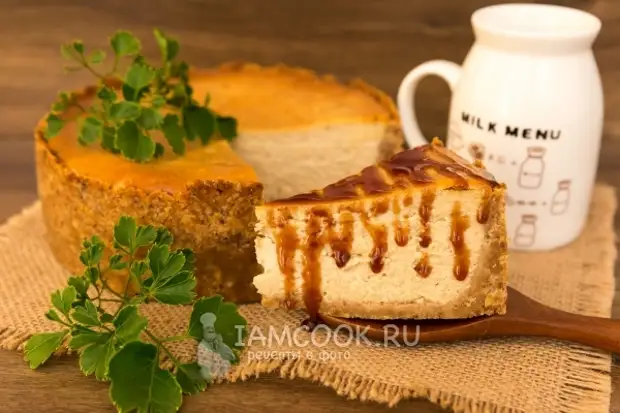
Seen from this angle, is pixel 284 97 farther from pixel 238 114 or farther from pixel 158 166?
pixel 158 166

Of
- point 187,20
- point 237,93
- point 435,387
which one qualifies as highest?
point 187,20

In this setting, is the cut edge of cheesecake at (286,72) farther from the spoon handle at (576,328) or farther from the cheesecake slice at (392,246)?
the spoon handle at (576,328)

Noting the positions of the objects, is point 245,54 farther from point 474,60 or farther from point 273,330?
point 273,330

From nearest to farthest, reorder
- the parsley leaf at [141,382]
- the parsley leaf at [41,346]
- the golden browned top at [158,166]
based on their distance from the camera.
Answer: the parsley leaf at [141,382]
the parsley leaf at [41,346]
the golden browned top at [158,166]

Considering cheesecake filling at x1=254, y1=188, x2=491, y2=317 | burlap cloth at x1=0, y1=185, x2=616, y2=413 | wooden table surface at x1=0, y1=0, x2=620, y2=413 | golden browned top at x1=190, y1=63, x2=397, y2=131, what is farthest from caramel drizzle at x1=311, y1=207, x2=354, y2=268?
wooden table surface at x1=0, y1=0, x2=620, y2=413

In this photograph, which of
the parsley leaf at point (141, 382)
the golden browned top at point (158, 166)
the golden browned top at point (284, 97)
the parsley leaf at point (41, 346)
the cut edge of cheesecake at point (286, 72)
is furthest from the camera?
the cut edge of cheesecake at point (286, 72)

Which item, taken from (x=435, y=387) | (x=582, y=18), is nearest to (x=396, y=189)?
(x=435, y=387)

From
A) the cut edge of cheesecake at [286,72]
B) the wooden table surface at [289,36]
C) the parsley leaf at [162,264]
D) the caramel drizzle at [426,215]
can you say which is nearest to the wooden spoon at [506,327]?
the caramel drizzle at [426,215]
